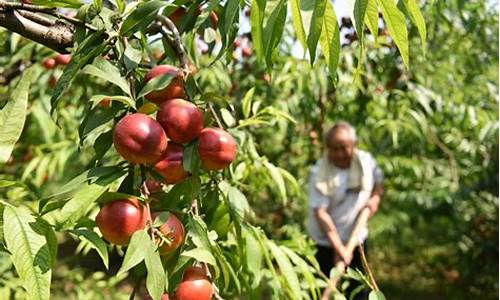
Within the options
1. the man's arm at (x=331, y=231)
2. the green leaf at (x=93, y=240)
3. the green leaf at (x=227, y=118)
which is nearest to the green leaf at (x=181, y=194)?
the green leaf at (x=93, y=240)

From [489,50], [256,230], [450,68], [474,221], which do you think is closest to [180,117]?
[256,230]

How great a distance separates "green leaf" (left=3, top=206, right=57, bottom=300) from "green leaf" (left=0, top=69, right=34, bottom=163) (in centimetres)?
8

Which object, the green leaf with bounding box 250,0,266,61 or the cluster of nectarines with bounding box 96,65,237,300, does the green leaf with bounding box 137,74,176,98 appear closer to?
the cluster of nectarines with bounding box 96,65,237,300

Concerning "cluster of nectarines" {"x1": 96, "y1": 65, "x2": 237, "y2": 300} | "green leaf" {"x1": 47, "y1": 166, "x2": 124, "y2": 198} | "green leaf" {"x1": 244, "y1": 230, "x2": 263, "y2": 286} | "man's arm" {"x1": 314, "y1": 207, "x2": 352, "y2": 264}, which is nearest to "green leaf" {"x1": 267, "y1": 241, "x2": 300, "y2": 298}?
"green leaf" {"x1": 244, "y1": 230, "x2": 263, "y2": 286}

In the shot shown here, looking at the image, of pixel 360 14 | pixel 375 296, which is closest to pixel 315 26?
pixel 360 14

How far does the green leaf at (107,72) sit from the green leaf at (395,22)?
337 millimetres

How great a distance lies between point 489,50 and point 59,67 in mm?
2436

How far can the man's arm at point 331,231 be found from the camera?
2686mm

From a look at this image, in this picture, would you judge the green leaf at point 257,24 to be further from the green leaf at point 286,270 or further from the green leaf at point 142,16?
the green leaf at point 286,270

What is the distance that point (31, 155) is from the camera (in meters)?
2.68

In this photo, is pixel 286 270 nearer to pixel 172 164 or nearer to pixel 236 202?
pixel 236 202

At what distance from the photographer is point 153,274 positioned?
2.50 ft

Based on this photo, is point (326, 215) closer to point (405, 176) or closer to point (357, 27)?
point (405, 176)

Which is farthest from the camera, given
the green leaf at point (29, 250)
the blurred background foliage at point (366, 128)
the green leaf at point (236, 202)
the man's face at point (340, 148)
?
the man's face at point (340, 148)
